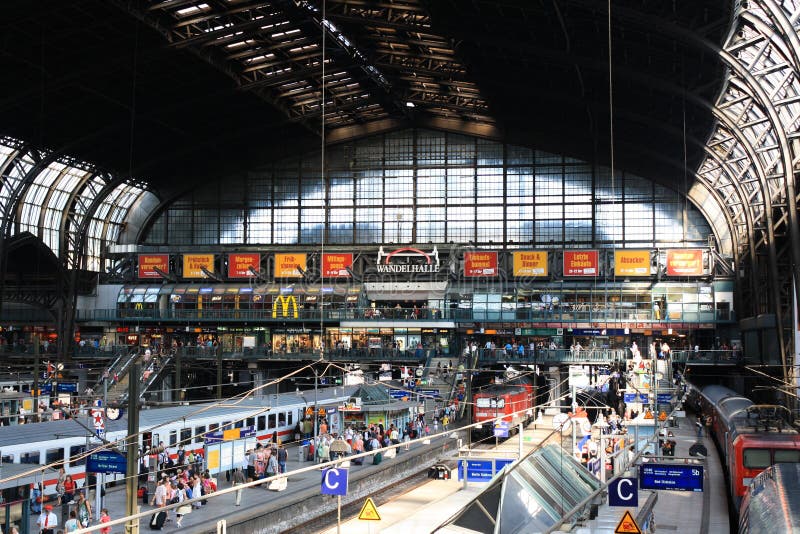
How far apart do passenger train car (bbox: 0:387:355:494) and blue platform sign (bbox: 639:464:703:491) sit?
29.3ft

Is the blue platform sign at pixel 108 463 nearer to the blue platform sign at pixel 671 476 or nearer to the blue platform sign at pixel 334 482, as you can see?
the blue platform sign at pixel 334 482

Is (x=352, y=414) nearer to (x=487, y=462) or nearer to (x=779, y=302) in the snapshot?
(x=487, y=462)

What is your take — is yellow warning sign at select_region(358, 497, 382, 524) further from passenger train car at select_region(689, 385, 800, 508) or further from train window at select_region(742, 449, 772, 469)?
train window at select_region(742, 449, 772, 469)

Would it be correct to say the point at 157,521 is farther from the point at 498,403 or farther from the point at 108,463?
the point at 498,403

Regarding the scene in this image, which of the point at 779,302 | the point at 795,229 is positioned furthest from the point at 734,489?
the point at 779,302

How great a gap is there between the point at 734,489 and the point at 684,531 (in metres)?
4.18

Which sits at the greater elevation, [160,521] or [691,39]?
[691,39]

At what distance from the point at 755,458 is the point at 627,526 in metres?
11.3

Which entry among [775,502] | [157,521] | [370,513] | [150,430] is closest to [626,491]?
[775,502]

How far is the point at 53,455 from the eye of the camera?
26.3 metres

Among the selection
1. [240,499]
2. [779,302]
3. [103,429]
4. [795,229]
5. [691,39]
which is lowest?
[240,499]

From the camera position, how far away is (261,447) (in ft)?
101

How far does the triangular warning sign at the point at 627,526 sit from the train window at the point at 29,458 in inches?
729

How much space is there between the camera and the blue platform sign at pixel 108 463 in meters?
21.1
